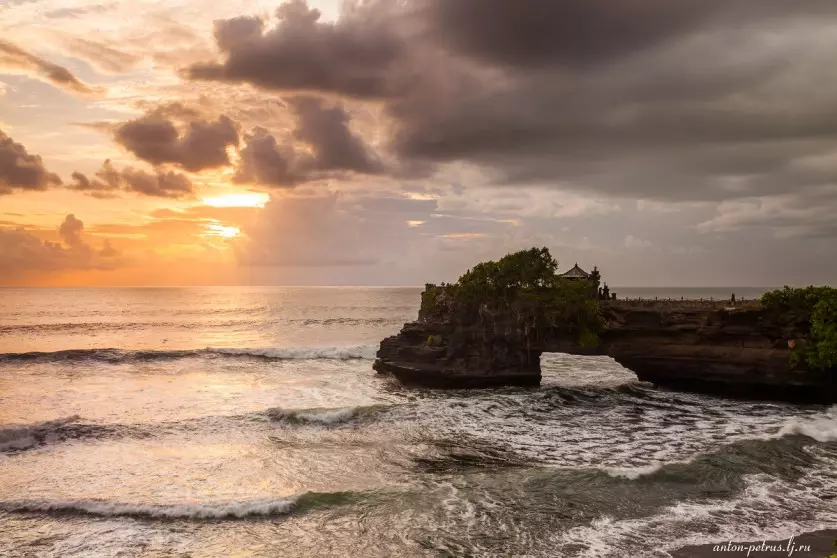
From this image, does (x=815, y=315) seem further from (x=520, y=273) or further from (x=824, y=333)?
(x=520, y=273)

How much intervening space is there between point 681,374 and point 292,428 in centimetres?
2563

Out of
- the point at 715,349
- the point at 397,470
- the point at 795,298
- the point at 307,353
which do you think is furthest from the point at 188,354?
the point at 795,298

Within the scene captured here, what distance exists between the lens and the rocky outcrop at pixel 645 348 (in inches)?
1223

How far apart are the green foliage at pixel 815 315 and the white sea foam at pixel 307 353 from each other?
37.5m

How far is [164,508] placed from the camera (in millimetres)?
16812

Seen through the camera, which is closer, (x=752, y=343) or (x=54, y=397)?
(x=752, y=343)

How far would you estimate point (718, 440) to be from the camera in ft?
76.6

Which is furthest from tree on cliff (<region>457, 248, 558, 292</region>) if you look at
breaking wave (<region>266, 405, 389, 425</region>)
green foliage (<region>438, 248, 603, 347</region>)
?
breaking wave (<region>266, 405, 389, 425</region>)

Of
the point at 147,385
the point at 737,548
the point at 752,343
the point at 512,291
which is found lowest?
the point at 147,385

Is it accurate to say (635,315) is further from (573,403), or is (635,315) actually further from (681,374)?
(573,403)

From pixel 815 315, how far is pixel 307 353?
4598 cm

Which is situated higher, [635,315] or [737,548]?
[635,315]

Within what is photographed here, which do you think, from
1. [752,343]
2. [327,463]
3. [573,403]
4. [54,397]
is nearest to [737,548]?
[327,463]

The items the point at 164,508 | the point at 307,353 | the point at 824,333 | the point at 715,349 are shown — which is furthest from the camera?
the point at 307,353
